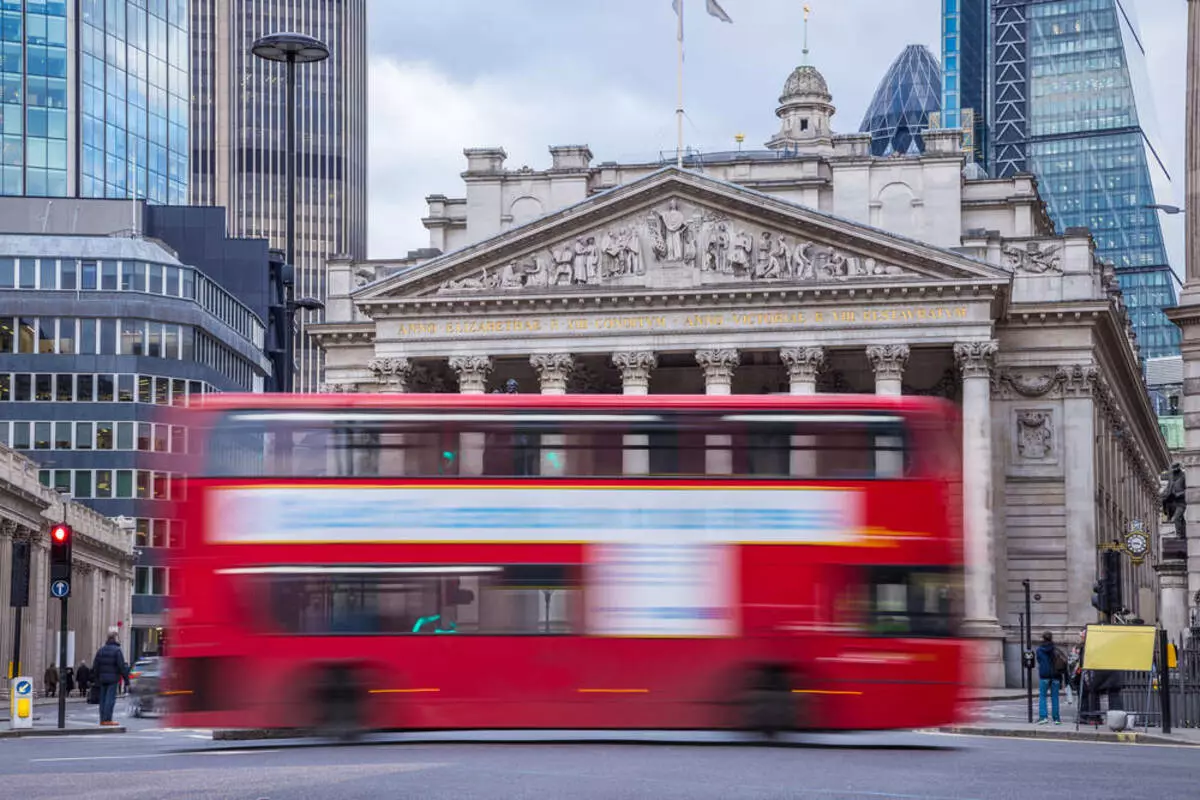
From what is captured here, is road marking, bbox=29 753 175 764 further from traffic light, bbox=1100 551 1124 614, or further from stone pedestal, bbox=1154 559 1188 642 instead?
stone pedestal, bbox=1154 559 1188 642

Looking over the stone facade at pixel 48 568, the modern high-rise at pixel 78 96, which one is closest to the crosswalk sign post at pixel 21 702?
the stone facade at pixel 48 568

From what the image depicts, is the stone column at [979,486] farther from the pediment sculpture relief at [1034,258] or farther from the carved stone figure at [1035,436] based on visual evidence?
the pediment sculpture relief at [1034,258]

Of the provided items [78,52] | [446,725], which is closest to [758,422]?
[446,725]

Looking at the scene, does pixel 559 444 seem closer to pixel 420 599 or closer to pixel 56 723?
pixel 420 599

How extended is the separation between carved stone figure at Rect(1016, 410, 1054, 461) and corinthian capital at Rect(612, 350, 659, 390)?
47.9ft

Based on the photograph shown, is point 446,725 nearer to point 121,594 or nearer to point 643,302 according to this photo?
point 643,302

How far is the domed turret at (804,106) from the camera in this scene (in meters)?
131

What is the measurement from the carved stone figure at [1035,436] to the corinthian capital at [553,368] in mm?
17694

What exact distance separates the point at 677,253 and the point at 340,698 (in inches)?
2222

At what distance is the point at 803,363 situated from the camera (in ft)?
268

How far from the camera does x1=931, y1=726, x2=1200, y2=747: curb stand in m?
35.7

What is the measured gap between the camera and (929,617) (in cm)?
2759

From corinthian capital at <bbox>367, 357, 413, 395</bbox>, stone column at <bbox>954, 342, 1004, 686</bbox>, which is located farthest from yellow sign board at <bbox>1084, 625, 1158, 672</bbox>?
corinthian capital at <bbox>367, 357, 413, 395</bbox>

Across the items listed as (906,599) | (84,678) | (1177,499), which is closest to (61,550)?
(906,599)
